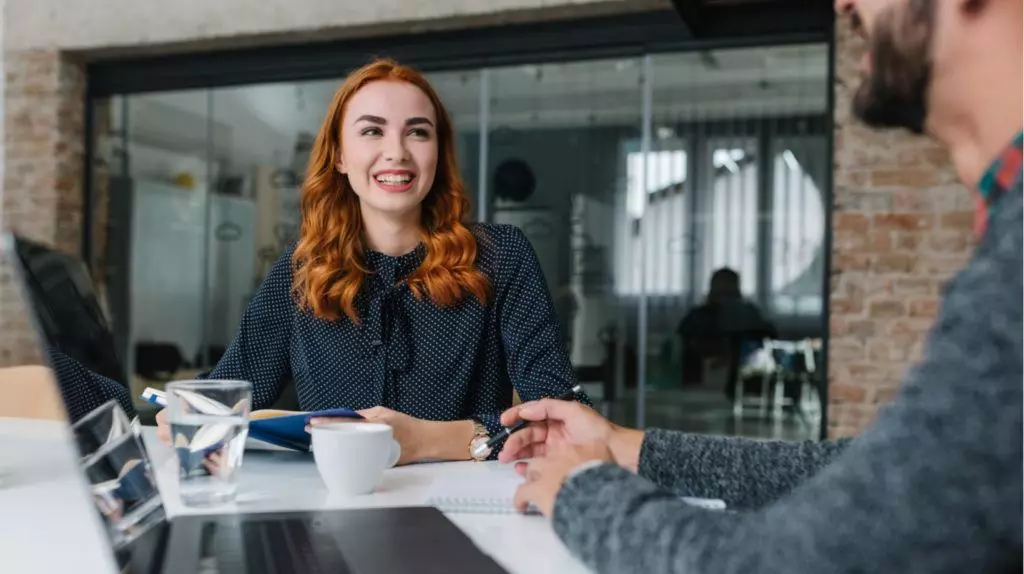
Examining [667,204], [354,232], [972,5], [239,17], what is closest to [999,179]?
[972,5]

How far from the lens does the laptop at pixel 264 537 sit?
69cm

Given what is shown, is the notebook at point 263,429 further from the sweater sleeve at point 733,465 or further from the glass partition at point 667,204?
the glass partition at point 667,204

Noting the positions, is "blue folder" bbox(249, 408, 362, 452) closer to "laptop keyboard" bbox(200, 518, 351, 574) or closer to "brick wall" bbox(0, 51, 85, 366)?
"laptop keyboard" bbox(200, 518, 351, 574)

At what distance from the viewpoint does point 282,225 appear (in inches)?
201

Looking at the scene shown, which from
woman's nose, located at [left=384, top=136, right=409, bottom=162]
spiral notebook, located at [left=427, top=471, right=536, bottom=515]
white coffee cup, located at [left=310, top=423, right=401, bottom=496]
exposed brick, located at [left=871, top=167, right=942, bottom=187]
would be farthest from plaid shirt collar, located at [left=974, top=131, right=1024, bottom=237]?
exposed brick, located at [left=871, top=167, right=942, bottom=187]

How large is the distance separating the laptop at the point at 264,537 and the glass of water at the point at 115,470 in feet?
0.05

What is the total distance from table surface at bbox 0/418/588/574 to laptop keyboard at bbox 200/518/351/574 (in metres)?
0.07

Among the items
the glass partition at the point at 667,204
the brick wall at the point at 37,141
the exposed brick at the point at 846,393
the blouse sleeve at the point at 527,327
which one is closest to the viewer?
the blouse sleeve at the point at 527,327

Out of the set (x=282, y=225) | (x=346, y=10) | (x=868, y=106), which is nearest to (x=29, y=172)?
(x=282, y=225)

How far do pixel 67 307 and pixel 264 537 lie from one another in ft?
1.04

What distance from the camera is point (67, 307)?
0.88 metres

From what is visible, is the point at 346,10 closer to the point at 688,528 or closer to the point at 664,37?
the point at 664,37

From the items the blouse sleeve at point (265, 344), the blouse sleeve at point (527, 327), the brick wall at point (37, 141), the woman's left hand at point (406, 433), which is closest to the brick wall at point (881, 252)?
the blouse sleeve at point (527, 327)

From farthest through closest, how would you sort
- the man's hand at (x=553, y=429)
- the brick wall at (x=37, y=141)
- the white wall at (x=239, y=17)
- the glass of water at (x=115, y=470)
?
the brick wall at (x=37, y=141)
the white wall at (x=239, y=17)
the man's hand at (x=553, y=429)
the glass of water at (x=115, y=470)
